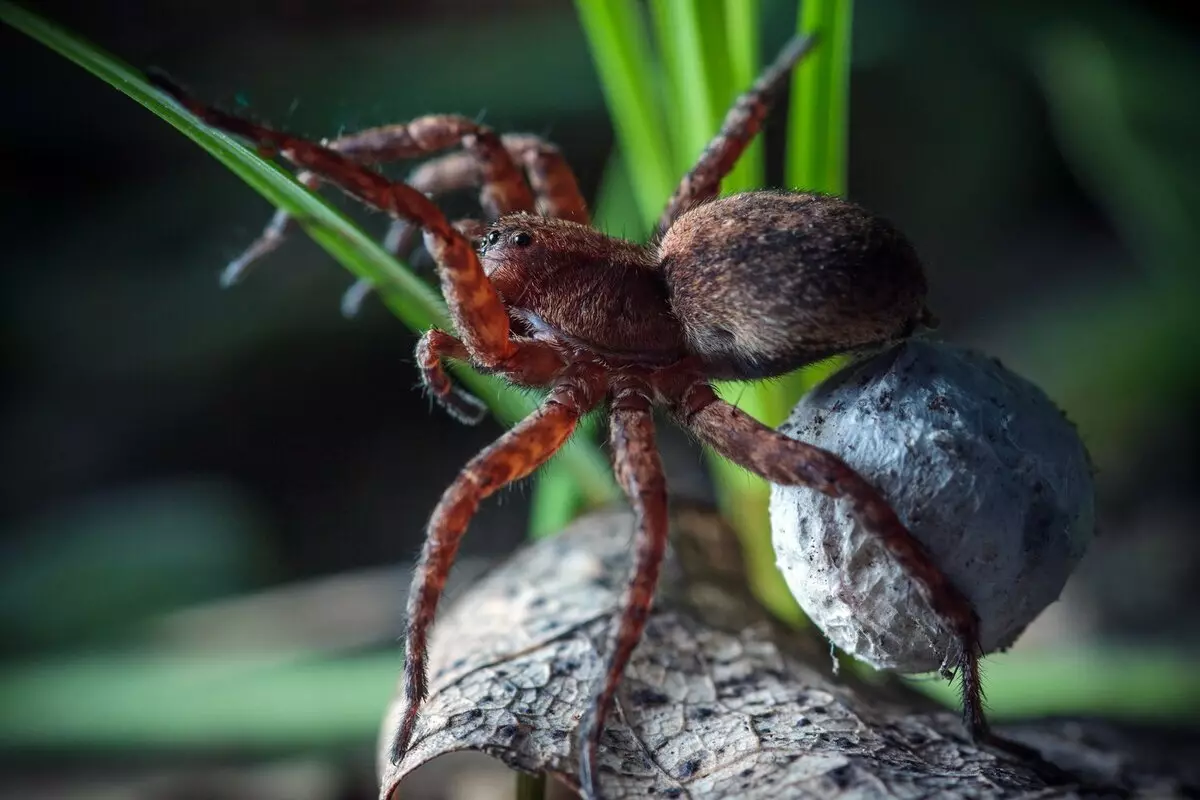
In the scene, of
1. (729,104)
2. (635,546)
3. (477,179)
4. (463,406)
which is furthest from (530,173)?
(635,546)

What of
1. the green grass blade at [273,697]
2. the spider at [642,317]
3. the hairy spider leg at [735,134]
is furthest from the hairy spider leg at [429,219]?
the green grass blade at [273,697]

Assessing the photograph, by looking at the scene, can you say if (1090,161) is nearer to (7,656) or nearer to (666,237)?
(666,237)

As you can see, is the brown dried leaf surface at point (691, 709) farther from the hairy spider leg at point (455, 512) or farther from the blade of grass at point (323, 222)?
the blade of grass at point (323, 222)

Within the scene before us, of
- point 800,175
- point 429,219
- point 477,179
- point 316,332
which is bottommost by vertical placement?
point 429,219

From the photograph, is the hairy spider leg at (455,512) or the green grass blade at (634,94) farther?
the green grass blade at (634,94)

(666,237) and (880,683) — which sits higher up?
(666,237)

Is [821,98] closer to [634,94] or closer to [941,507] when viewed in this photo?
[634,94]

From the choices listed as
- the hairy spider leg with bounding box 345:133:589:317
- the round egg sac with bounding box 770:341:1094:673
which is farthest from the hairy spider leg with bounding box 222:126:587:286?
the round egg sac with bounding box 770:341:1094:673

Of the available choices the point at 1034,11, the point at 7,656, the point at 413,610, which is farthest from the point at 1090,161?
the point at 7,656
